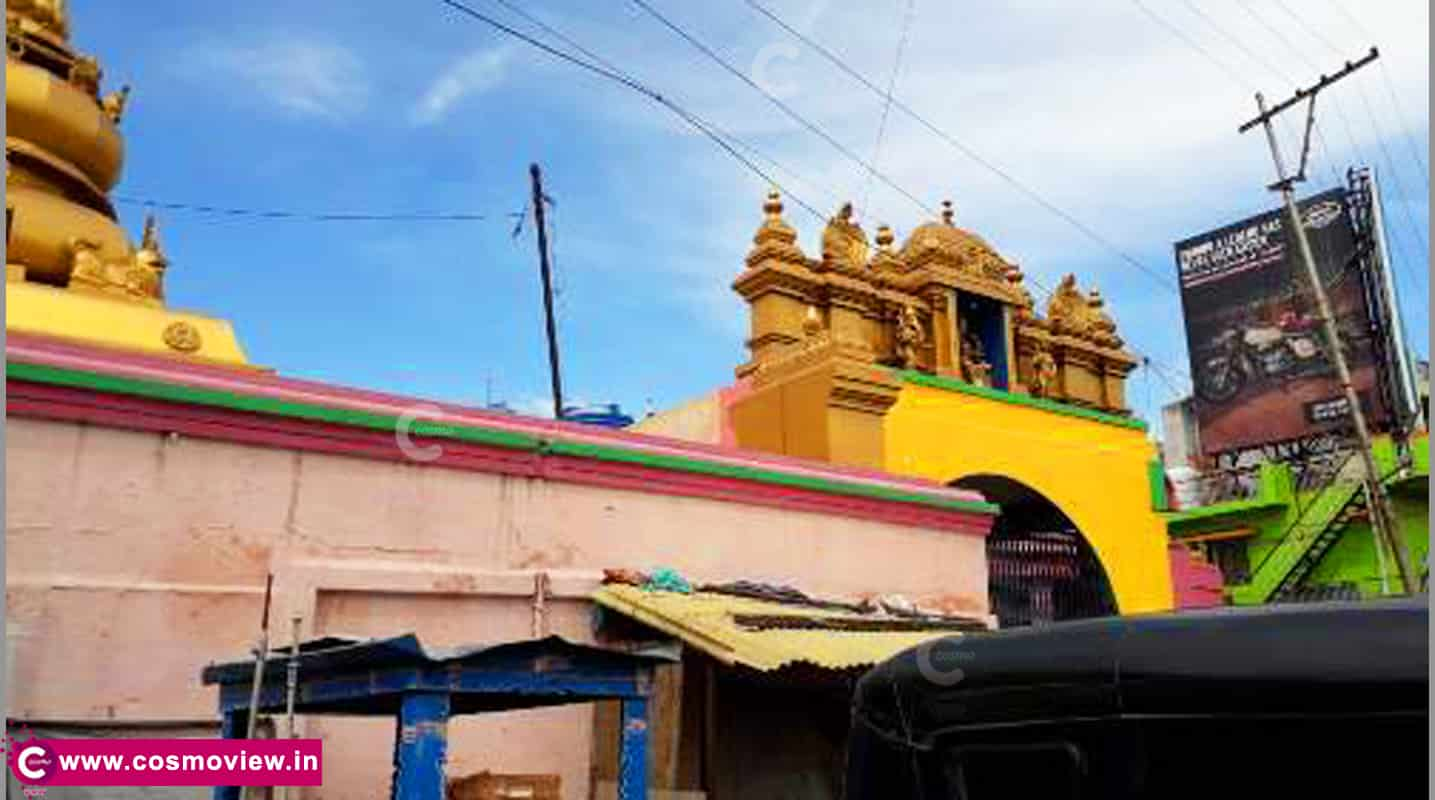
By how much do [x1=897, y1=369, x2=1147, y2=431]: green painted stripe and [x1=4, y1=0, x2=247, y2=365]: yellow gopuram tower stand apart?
727cm

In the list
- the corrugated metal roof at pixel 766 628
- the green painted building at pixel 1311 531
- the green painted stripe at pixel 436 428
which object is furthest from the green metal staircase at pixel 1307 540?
the corrugated metal roof at pixel 766 628

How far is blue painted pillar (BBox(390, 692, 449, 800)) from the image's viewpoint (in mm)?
5828

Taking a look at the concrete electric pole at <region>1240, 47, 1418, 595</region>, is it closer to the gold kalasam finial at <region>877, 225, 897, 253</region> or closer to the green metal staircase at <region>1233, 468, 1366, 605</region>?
the gold kalasam finial at <region>877, 225, 897, 253</region>

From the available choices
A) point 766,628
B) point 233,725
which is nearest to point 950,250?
point 766,628

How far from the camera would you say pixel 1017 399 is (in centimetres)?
1550

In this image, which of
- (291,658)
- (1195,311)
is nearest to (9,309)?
(291,658)

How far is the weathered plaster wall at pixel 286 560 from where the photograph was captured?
761 centimetres

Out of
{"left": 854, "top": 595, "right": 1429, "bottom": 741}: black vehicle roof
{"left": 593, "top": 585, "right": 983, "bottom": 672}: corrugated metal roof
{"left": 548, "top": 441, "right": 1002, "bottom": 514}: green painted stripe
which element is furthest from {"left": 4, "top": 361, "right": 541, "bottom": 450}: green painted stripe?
{"left": 854, "top": 595, "right": 1429, "bottom": 741}: black vehicle roof

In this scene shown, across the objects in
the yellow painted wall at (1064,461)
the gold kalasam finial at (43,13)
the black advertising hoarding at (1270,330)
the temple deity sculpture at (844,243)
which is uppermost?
the black advertising hoarding at (1270,330)

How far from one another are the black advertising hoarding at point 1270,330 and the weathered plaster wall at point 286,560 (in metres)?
29.0

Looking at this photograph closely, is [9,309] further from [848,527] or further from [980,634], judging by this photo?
[980,634]

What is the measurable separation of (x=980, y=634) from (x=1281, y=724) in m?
0.85

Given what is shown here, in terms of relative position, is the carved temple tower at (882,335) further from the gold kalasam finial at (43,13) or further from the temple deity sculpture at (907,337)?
the gold kalasam finial at (43,13)

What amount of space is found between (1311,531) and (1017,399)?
2389 cm
